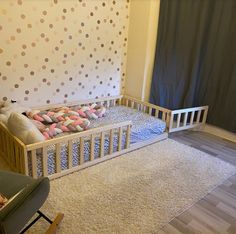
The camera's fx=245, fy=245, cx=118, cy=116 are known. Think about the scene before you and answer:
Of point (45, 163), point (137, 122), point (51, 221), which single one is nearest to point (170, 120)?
point (137, 122)

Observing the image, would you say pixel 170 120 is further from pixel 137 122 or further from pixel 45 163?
pixel 45 163

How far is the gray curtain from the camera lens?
9.73 feet

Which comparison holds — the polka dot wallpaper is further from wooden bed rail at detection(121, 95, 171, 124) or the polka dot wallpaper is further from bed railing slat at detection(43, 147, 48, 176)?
bed railing slat at detection(43, 147, 48, 176)

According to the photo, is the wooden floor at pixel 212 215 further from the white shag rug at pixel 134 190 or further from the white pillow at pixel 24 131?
the white pillow at pixel 24 131

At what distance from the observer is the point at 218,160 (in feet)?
8.86

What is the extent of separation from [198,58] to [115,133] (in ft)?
4.95

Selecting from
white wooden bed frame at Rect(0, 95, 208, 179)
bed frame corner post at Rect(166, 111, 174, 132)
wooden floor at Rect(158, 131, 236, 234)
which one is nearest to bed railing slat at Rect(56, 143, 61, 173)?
white wooden bed frame at Rect(0, 95, 208, 179)

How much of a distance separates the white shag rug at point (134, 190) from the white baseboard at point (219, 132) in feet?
2.27

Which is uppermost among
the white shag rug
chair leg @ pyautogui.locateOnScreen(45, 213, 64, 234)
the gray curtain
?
the gray curtain

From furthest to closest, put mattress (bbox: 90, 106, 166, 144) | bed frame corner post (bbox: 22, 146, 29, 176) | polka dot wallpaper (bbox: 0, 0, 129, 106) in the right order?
mattress (bbox: 90, 106, 166, 144), polka dot wallpaper (bbox: 0, 0, 129, 106), bed frame corner post (bbox: 22, 146, 29, 176)

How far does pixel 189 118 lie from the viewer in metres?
3.46

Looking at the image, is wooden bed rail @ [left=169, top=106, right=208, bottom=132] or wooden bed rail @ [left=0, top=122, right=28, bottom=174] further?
wooden bed rail @ [left=169, top=106, right=208, bottom=132]

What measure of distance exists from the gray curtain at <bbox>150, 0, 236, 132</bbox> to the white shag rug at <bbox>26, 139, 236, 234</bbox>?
84 centimetres

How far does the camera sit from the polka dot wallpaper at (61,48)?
8.64 ft
